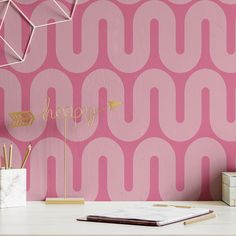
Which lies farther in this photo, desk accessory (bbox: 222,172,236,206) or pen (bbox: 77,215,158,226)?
desk accessory (bbox: 222,172,236,206)

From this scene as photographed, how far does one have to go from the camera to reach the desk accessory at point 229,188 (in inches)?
76.5

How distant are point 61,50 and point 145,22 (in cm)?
33

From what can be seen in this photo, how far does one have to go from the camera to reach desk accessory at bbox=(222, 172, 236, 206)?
194 centimetres

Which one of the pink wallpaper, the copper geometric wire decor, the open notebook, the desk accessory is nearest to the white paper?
the open notebook

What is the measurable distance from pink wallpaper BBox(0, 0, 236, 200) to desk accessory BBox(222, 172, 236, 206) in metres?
0.09

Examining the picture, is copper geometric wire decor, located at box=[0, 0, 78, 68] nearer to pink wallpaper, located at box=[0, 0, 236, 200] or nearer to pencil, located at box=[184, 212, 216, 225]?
pink wallpaper, located at box=[0, 0, 236, 200]

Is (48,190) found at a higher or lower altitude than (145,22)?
lower

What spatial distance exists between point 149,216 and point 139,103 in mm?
585

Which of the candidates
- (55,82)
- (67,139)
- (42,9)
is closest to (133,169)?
(67,139)

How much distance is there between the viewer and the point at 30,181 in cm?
213

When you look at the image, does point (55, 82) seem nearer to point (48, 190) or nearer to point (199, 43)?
point (48, 190)

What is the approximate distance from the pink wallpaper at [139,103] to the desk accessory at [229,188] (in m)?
0.09

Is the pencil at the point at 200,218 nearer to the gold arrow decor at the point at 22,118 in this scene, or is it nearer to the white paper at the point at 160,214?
the white paper at the point at 160,214

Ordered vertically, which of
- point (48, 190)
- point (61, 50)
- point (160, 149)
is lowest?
point (48, 190)
